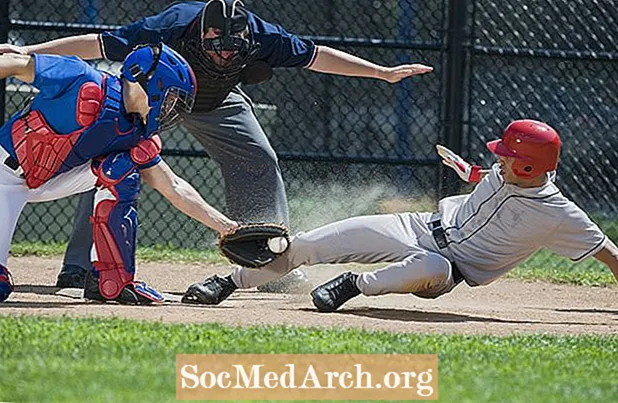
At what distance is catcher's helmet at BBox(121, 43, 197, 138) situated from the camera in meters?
5.76

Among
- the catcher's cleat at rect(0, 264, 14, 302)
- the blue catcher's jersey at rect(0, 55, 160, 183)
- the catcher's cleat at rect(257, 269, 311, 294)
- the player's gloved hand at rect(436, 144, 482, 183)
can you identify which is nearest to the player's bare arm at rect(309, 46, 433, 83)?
the player's gloved hand at rect(436, 144, 482, 183)

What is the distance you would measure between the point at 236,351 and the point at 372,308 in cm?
199

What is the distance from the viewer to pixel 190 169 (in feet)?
34.7

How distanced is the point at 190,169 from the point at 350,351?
5.91 m

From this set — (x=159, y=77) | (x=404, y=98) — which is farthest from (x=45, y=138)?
(x=404, y=98)

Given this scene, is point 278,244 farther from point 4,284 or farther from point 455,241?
point 4,284

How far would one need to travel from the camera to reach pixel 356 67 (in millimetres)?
7020

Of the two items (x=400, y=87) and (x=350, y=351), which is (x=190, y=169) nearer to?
(x=400, y=87)

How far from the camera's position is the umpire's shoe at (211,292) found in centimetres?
652

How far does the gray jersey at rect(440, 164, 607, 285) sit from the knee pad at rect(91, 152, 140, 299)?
151cm

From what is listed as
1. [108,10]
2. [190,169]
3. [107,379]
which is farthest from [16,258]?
[107,379]

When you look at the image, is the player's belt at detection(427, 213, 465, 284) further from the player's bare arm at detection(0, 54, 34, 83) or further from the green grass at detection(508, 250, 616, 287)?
the green grass at detection(508, 250, 616, 287)

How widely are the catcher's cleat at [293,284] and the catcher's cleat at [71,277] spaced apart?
980 mm

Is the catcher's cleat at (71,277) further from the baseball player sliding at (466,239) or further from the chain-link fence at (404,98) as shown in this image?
the chain-link fence at (404,98)
